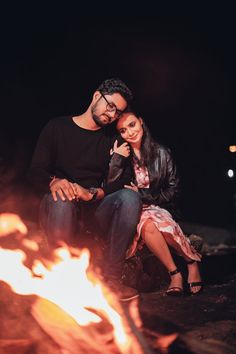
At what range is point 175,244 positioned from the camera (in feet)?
14.5

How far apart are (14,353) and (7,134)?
A: 5.94 metres

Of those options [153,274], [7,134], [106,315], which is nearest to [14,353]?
[106,315]

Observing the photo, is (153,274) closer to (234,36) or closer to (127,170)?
(127,170)

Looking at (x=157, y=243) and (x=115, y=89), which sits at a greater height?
(x=115, y=89)

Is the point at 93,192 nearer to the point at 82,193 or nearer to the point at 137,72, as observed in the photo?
the point at 82,193

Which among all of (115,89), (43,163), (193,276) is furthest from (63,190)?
(193,276)

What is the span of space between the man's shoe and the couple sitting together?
1cm

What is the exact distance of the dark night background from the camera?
7.82 m

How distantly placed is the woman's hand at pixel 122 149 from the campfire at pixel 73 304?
1.32m

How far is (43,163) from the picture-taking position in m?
4.40

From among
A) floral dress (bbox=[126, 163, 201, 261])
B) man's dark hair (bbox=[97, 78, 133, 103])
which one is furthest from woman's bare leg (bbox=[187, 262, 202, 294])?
man's dark hair (bbox=[97, 78, 133, 103])

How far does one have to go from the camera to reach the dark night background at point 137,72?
7.82 m

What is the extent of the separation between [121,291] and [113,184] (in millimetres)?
1300

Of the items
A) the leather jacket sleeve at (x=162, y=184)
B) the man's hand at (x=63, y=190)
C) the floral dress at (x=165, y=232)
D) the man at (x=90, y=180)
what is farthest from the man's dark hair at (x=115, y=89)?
the floral dress at (x=165, y=232)
